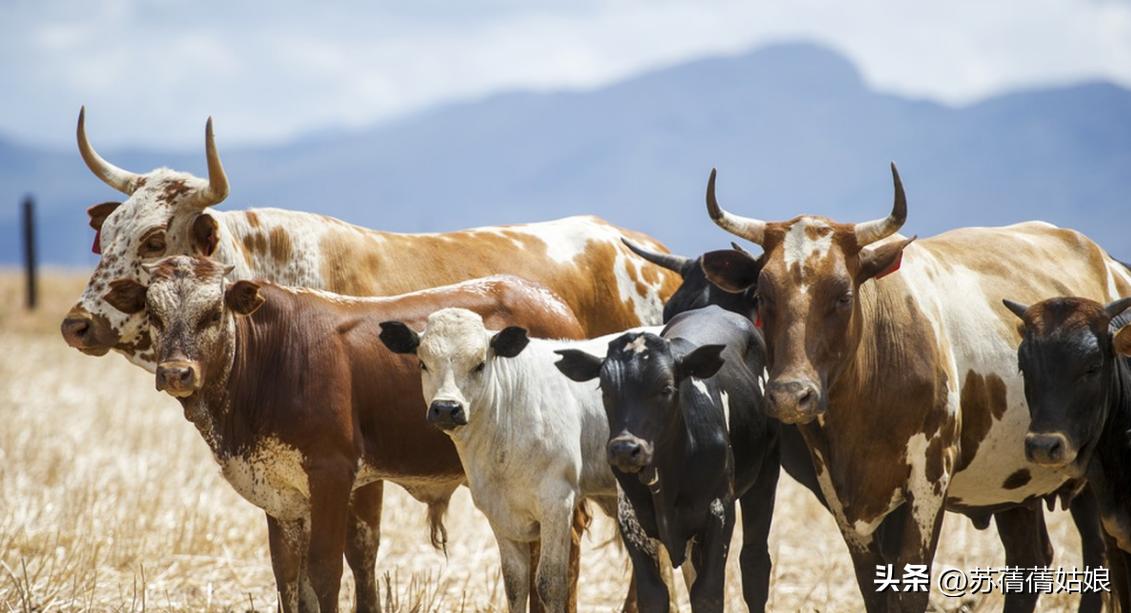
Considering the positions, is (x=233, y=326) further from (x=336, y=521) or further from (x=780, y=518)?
(x=780, y=518)

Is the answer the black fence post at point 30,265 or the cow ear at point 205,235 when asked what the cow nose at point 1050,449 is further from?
the black fence post at point 30,265

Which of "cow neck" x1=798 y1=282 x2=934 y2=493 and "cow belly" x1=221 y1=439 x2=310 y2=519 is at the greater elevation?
"cow neck" x1=798 y1=282 x2=934 y2=493

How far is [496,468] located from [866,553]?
1970mm

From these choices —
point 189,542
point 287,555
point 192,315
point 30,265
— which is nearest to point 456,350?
point 192,315

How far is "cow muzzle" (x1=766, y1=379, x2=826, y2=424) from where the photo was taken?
19.0 ft

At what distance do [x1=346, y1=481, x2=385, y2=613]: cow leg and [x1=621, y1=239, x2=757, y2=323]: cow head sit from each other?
2021mm

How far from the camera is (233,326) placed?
6578mm

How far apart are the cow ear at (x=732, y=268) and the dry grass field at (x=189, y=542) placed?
248cm

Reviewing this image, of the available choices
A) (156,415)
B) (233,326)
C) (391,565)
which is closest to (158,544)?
(391,565)

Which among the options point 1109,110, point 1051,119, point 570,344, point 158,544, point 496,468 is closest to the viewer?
point 496,468

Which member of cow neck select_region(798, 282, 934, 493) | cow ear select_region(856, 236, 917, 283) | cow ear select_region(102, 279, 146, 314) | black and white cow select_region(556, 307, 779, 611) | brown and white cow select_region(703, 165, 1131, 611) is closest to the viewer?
black and white cow select_region(556, 307, 779, 611)

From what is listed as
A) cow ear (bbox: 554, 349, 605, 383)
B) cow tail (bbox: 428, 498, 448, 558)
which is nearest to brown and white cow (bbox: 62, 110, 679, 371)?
cow tail (bbox: 428, 498, 448, 558)

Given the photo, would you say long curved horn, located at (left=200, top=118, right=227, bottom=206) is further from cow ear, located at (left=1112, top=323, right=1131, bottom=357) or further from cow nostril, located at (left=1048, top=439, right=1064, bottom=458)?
cow ear, located at (left=1112, top=323, right=1131, bottom=357)

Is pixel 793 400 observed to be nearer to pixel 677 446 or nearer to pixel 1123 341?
pixel 677 446
